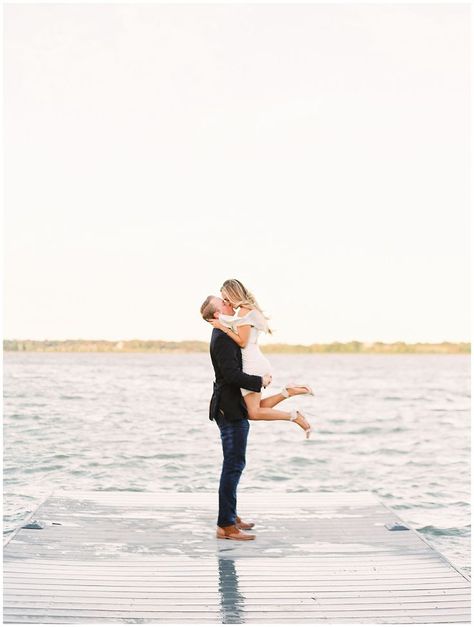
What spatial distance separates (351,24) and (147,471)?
1154 inches

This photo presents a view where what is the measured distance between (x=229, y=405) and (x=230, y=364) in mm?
311

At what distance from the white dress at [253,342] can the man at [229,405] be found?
0.05 metres

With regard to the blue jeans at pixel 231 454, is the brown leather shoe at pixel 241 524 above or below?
below

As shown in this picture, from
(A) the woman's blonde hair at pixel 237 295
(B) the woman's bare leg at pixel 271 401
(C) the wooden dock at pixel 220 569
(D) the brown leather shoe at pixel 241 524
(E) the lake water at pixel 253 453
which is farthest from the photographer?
(E) the lake water at pixel 253 453

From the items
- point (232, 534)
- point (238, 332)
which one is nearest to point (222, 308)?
point (238, 332)

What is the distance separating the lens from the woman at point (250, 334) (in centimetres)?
581

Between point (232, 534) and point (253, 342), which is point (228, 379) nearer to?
point (253, 342)

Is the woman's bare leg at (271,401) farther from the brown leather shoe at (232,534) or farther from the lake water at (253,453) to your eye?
the lake water at (253,453)

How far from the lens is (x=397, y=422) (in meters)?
29.7

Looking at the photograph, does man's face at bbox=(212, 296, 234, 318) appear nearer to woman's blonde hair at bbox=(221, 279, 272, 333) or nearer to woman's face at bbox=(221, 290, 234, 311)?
woman's face at bbox=(221, 290, 234, 311)

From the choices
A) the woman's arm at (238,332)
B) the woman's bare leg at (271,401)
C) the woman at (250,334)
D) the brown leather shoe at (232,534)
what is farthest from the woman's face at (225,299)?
the brown leather shoe at (232,534)

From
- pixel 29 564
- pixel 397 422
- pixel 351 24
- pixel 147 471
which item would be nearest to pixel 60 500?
pixel 29 564

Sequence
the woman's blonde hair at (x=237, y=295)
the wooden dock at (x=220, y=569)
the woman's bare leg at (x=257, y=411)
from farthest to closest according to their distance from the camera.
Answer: the woman's bare leg at (x=257, y=411), the woman's blonde hair at (x=237, y=295), the wooden dock at (x=220, y=569)

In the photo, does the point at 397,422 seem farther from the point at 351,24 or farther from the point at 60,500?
the point at 60,500
